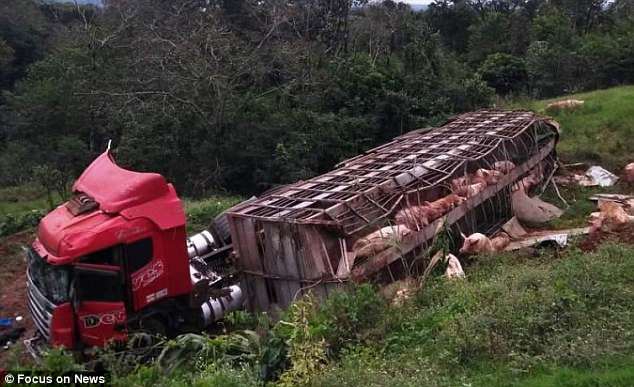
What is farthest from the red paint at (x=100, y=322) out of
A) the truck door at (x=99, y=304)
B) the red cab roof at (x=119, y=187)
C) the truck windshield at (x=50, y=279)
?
the red cab roof at (x=119, y=187)

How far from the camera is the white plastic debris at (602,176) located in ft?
49.7

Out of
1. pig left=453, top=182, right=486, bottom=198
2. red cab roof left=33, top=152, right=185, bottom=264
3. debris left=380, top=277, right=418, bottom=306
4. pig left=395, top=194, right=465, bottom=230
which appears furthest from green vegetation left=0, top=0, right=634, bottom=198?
debris left=380, top=277, right=418, bottom=306

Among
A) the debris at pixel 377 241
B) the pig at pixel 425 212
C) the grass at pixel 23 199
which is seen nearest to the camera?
the debris at pixel 377 241

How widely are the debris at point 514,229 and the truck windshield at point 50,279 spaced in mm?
7863

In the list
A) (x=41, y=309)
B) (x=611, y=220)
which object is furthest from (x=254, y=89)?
(x=41, y=309)

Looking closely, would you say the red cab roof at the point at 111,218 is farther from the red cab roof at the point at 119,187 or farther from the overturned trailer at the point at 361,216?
the overturned trailer at the point at 361,216

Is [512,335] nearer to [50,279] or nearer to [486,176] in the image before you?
[50,279]

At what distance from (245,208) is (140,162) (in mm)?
8497

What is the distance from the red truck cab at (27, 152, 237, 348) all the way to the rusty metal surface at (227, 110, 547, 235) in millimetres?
1368

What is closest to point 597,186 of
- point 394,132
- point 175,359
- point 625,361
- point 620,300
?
point 394,132

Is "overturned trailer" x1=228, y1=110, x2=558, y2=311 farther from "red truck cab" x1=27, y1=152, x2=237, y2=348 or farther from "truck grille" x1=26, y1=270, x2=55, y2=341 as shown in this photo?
"truck grille" x1=26, y1=270, x2=55, y2=341

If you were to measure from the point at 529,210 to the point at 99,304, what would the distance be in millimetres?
8632

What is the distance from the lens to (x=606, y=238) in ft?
33.7

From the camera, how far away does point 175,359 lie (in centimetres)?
686
